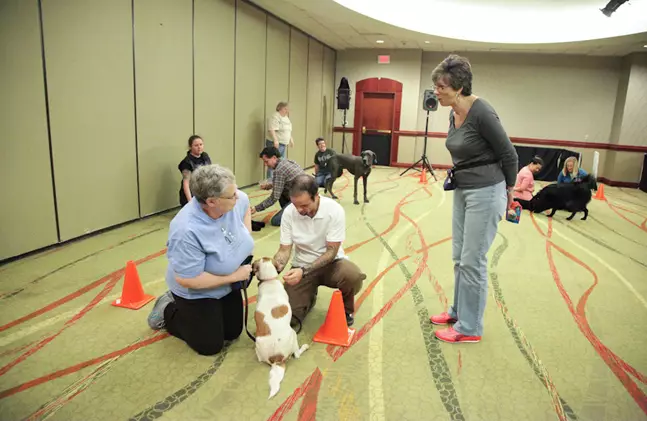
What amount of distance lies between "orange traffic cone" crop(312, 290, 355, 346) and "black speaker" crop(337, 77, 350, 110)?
8.75 meters

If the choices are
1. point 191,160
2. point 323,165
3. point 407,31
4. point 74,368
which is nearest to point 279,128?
point 323,165

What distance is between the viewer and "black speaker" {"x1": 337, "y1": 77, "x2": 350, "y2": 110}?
10516mm

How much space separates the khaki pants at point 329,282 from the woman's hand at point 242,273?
0.39 m

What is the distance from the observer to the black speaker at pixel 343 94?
34.5 feet

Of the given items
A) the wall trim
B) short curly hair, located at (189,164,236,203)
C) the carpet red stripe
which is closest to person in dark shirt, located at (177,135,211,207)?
the carpet red stripe

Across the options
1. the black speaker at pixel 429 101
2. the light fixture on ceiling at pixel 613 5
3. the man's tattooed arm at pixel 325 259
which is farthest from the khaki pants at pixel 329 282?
the black speaker at pixel 429 101

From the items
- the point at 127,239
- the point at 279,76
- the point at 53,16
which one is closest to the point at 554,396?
the point at 127,239

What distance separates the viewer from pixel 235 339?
2428 millimetres

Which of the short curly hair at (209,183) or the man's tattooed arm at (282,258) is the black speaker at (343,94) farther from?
the short curly hair at (209,183)

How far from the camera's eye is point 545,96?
1025 cm

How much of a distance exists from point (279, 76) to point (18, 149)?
5.16 m

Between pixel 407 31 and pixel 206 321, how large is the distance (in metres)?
7.72

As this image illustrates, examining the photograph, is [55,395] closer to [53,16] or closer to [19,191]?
[19,191]

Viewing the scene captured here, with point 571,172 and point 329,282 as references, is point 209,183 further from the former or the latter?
point 571,172
